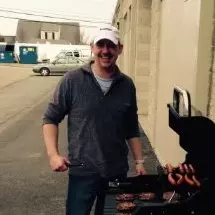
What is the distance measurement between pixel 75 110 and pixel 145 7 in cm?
1054

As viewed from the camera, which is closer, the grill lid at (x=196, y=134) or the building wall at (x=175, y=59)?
the grill lid at (x=196, y=134)

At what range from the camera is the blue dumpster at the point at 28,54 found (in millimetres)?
57938

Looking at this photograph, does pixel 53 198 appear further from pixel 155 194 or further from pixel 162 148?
pixel 155 194

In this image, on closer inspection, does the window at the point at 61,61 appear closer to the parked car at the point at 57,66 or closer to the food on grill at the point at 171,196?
the parked car at the point at 57,66

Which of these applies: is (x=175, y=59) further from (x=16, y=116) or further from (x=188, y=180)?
(x=16, y=116)

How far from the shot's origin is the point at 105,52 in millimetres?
3096

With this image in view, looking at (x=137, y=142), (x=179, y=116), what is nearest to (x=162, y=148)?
(x=137, y=142)

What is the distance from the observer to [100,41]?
10.2 ft

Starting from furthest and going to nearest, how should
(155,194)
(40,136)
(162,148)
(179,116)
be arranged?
(40,136), (162,148), (155,194), (179,116)

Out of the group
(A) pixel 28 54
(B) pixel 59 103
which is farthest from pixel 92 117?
Answer: (A) pixel 28 54

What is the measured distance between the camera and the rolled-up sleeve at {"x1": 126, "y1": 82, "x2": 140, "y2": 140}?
3354 millimetres

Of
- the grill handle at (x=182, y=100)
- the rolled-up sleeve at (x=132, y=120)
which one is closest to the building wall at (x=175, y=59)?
the rolled-up sleeve at (x=132, y=120)

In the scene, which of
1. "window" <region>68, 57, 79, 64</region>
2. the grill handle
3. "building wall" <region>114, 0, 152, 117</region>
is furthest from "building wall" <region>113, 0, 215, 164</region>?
"window" <region>68, 57, 79, 64</region>

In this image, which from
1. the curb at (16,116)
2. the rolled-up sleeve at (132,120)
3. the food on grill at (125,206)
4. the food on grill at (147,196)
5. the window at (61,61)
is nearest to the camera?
the food on grill at (125,206)
